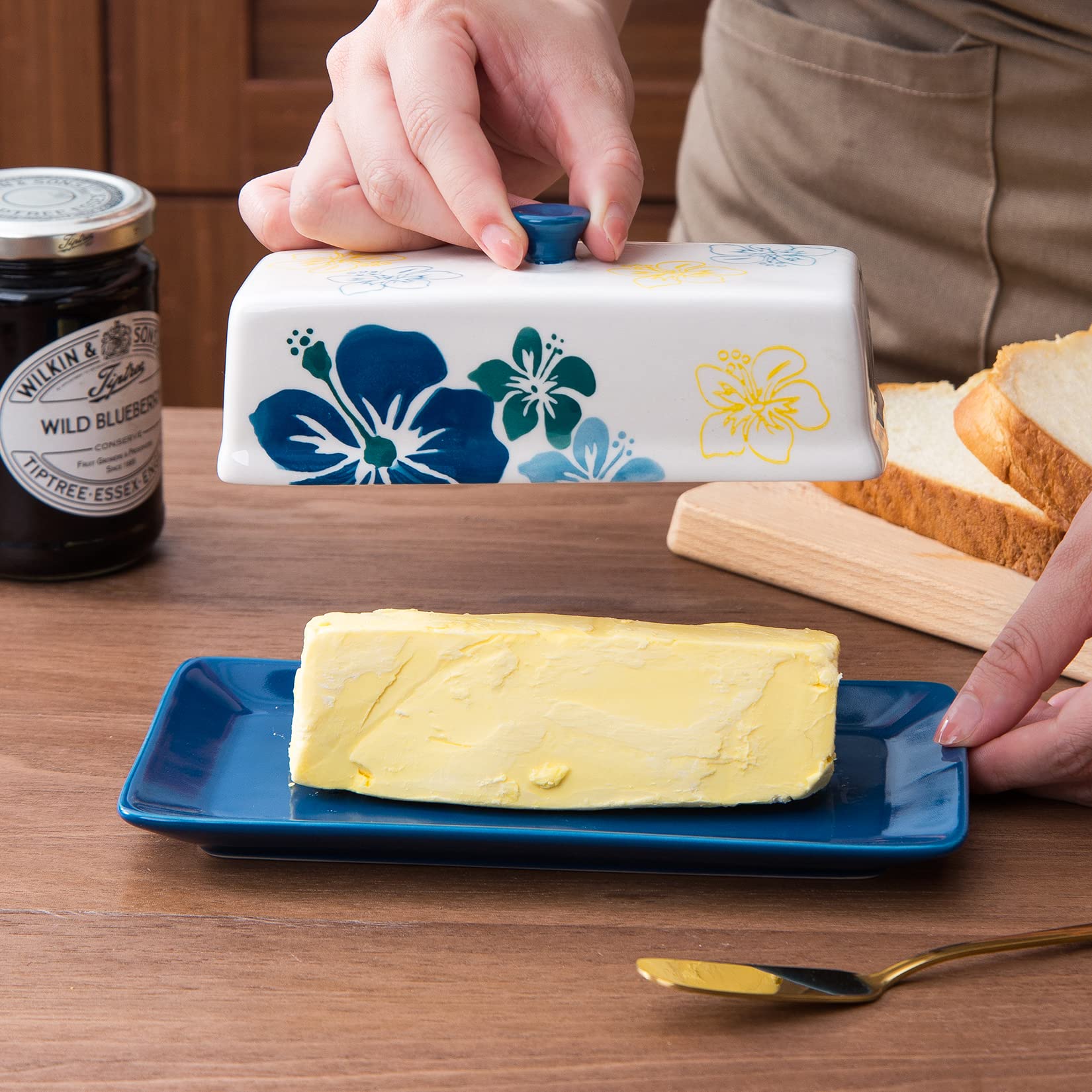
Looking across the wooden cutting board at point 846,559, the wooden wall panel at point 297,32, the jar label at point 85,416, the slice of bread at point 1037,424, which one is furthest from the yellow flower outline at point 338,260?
the wooden wall panel at point 297,32

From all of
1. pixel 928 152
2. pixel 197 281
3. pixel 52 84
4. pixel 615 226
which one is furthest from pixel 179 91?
pixel 615 226

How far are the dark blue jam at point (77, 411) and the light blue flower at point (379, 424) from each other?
33cm

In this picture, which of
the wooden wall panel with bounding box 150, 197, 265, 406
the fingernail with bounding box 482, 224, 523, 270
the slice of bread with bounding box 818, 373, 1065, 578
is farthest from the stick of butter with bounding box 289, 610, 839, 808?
the wooden wall panel with bounding box 150, 197, 265, 406

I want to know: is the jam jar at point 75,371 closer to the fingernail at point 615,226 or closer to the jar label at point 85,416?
the jar label at point 85,416

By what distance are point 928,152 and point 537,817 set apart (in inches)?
36.9

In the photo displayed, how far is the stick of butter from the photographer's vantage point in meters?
0.78

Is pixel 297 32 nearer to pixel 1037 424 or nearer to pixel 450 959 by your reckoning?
pixel 1037 424

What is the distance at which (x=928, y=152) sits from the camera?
1408 mm

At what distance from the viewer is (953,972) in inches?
27.0

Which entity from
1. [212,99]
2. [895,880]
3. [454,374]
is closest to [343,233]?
[454,374]

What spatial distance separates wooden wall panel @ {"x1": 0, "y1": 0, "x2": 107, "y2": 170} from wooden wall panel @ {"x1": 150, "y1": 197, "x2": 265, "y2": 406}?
179 millimetres

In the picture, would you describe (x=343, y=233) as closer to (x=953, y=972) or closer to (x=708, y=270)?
(x=708, y=270)

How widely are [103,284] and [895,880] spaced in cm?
71

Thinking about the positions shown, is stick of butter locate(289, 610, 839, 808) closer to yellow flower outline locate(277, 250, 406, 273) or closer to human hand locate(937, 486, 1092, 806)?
human hand locate(937, 486, 1092, 806)
